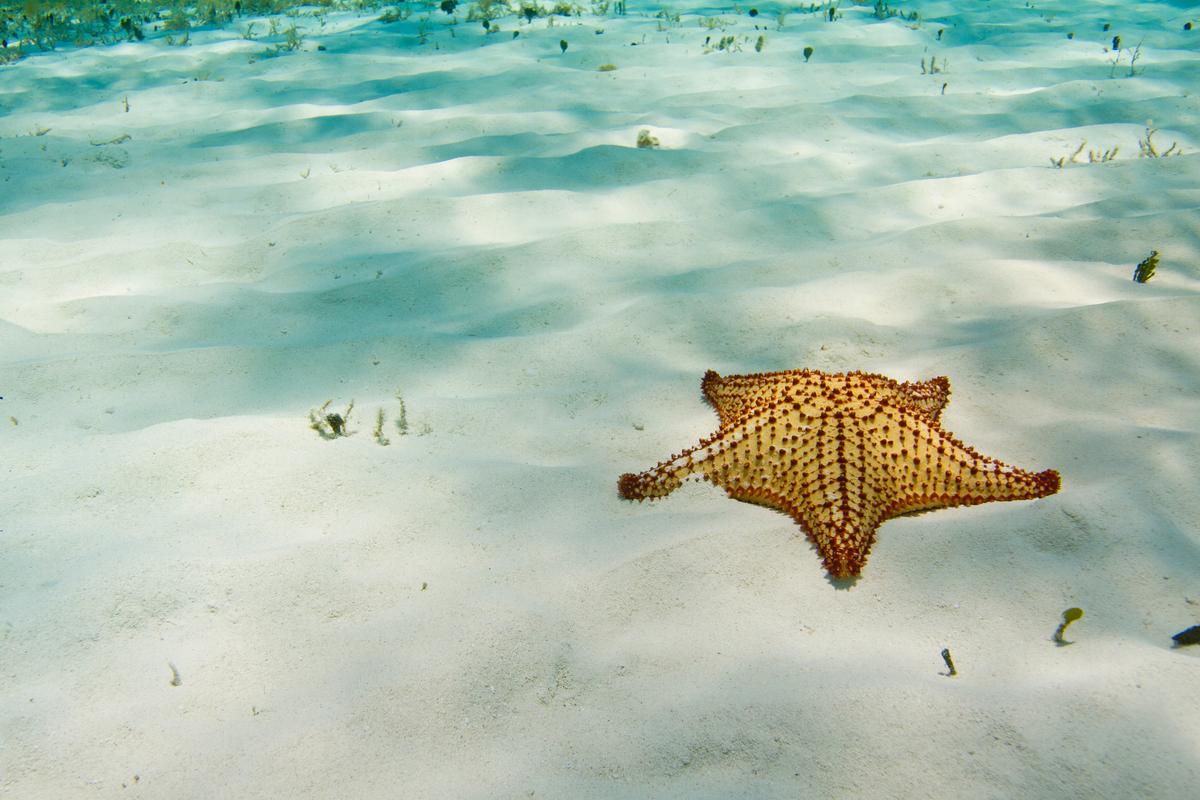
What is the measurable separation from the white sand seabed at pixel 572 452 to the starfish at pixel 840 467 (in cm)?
11

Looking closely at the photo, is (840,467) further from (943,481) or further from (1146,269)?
(1146,269)

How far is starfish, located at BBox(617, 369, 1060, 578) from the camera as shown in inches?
83.8

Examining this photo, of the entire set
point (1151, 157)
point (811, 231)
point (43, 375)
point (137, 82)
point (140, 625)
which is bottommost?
point (140, 625)

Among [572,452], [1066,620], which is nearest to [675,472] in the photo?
[572,452]

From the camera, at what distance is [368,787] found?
5.30ft

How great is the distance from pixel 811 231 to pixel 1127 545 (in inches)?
116

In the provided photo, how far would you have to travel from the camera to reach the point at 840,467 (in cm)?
218

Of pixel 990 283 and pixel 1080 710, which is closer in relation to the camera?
pixel 1080 710

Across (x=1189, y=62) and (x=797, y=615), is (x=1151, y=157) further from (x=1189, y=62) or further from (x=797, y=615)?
(x=797, y=615)

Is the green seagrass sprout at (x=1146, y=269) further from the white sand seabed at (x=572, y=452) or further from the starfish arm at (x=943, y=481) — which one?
the starfish arm at (x=943, y=481)

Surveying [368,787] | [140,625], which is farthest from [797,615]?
[140,625]

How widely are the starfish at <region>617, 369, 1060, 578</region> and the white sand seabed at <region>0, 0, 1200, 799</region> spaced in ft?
0.37

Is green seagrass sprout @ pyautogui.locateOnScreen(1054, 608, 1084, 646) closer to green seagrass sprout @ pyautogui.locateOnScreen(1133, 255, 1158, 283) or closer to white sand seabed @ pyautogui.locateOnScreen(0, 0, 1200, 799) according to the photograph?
white sand seabed @ pyautogui.locateOnScreen(0, 0, 1200, 799)

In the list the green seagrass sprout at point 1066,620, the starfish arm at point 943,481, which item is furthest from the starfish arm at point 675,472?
the green seagrass sprout at point 1066,620
